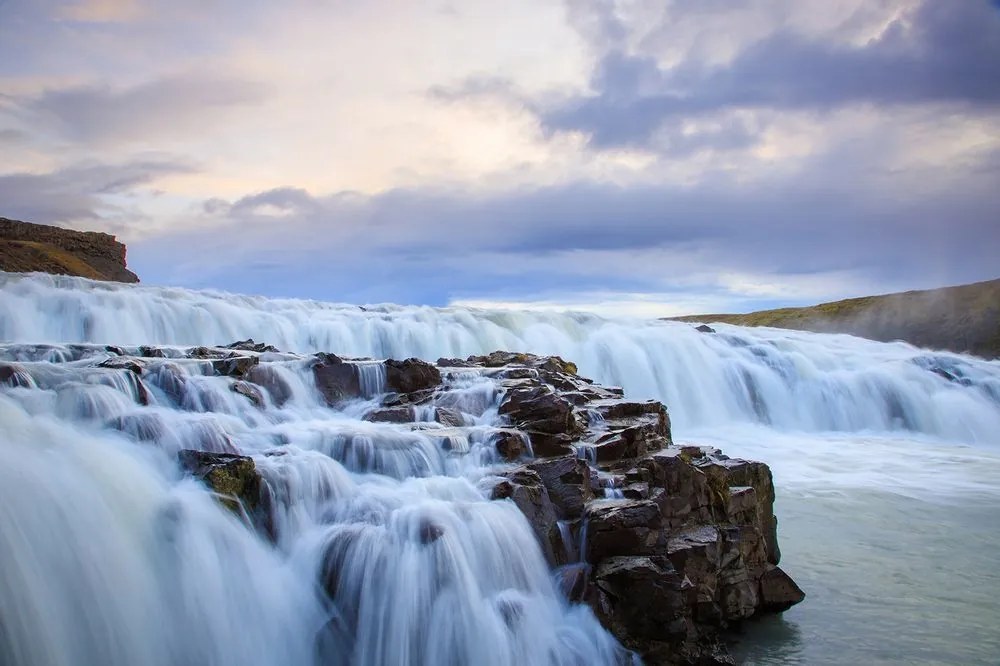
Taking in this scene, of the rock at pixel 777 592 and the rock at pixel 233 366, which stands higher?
the rock at pixel 233 366

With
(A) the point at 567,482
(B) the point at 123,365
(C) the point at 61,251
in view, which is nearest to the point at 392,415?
(A) the point at 567,482

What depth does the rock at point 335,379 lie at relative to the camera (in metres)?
11.8

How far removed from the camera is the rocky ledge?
7.23m

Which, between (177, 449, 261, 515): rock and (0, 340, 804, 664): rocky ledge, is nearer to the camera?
(177, 449, 261, 515): rock

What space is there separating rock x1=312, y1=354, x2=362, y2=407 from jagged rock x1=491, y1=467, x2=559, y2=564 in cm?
444

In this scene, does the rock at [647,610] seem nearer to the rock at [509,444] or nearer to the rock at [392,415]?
the rock at [509,444]

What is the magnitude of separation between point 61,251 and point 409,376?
21.7m

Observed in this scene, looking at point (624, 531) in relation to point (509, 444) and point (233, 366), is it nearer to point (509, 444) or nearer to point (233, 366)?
point (509, 444)

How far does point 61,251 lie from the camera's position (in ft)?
92.0

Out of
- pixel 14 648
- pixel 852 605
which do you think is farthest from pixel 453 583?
pixel 852 605

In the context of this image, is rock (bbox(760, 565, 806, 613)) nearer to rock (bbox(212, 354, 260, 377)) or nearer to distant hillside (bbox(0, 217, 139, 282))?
rock (bbox(212, 354, 260, 377))

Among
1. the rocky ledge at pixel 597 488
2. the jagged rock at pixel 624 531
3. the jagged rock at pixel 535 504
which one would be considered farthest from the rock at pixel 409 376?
the jagged rock at pixel 624 531

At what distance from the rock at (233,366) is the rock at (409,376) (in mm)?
2034

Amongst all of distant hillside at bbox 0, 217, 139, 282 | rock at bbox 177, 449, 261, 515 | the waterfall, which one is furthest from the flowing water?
distant hillside at bbox 0, 217, 139, 282
